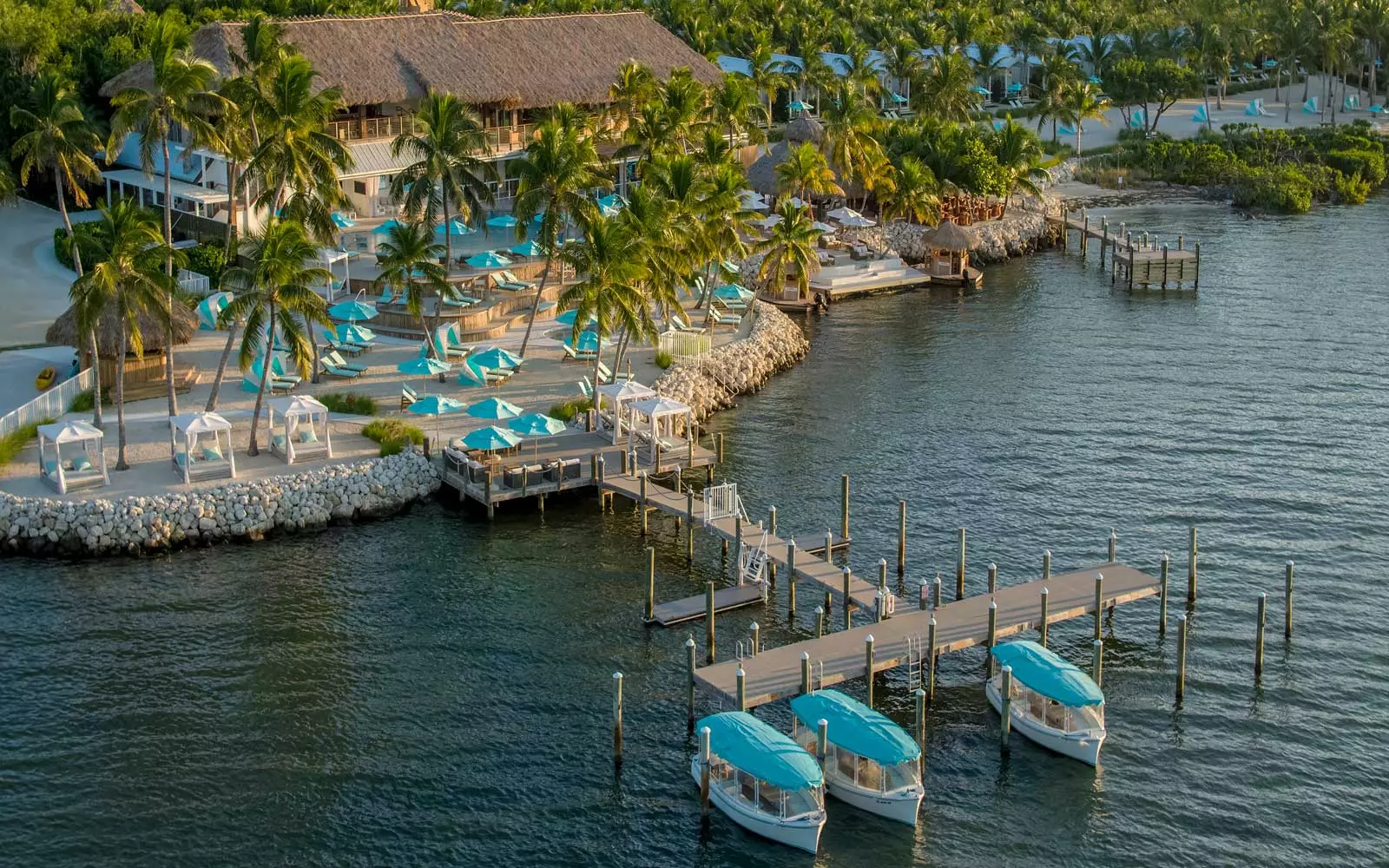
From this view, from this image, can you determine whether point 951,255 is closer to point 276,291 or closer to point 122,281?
point 276,291

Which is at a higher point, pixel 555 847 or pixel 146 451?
pixel 146 451

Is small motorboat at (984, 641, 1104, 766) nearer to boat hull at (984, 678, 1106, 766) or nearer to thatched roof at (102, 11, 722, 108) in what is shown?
boat hull at (984, 678, 1106, 766)

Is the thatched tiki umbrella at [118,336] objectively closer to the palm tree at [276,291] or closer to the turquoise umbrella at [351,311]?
the palm tree at [276,291]

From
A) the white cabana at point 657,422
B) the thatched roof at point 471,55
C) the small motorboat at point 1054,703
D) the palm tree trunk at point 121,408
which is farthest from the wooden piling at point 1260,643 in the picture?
the thatched roof at point 471,55

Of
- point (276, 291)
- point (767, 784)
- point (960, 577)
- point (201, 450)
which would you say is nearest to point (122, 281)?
point (276, 291)

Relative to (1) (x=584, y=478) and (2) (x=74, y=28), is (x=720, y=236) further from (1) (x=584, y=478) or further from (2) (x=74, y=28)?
(2) (x=74, y=28)

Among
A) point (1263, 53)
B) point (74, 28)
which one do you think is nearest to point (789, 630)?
point (74, 28)
